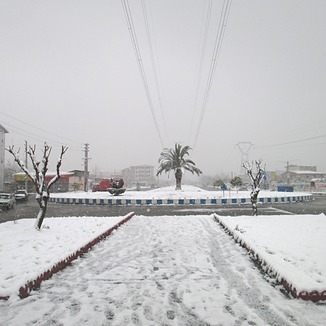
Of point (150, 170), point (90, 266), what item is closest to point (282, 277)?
point (90, 266)

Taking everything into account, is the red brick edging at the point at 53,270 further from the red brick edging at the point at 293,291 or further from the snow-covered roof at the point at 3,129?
the snow-covered roof at the point at 3,129

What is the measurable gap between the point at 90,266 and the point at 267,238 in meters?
5.43

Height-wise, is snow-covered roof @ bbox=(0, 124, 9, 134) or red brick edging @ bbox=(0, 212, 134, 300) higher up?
snow-covered roof @ bbox=(0, 124, 9, 134)

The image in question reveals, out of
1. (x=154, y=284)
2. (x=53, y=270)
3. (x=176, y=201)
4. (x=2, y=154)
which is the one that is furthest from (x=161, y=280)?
(x=2, y=154)

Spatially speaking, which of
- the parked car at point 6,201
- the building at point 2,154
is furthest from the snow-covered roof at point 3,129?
the parked car at point 6,201

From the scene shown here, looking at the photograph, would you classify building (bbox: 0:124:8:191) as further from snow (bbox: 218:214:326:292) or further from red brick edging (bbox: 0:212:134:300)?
snow (bbox: 218:214:326:292)

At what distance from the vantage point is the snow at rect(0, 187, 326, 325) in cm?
375

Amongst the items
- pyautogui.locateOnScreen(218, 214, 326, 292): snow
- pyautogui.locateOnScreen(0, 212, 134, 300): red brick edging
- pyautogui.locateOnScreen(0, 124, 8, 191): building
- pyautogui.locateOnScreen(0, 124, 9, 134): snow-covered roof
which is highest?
pyautogui.locateOnScreen(0, 124, 9, 134): snow-covered roof

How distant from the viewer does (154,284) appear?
16.1 feet

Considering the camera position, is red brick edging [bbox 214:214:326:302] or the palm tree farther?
the palm tree

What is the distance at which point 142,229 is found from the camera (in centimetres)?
1080

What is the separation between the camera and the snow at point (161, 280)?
3748 mm

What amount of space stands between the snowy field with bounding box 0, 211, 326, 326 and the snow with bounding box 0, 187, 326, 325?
0.6 inches

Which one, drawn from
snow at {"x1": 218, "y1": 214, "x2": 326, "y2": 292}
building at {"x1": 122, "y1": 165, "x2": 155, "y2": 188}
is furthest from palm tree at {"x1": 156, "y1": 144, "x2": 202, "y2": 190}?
building at {"x1": 122, "y1": 165, "x2": 155, "y2": 188}
